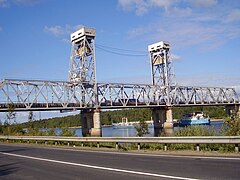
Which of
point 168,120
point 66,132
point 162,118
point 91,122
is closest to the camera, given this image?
point 66,132

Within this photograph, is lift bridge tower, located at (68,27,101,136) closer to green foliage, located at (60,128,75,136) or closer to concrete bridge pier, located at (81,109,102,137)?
concrete bridge pier, located at (81,109,102,137)

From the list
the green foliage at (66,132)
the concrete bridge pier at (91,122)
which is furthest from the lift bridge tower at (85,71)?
the green foliage at (66,132)

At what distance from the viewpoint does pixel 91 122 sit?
291 ft

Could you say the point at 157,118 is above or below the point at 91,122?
above

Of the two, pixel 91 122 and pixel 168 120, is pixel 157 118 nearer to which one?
pixel 168 120

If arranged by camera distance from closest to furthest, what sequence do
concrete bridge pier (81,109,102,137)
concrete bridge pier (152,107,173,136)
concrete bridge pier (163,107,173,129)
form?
concrete bridge pier (81,109,102,137) → concrete bridge pier (163,107,173,129) → concrete bridge pier (152,107,173,136)

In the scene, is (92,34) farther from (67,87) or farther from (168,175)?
(168,175)

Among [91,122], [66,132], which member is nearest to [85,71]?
[91,122]

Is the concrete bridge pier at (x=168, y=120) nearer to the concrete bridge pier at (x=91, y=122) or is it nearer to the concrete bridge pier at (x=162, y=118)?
the concrete bridge pier at (x=162, y=118)

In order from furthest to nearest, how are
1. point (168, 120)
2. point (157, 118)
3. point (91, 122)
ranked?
point (157, 118), point (168, 120), point (91, 122)

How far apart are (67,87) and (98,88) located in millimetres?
8705

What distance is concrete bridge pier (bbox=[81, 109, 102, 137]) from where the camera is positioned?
270 ft

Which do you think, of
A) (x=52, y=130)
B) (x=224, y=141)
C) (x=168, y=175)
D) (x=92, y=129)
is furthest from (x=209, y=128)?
(x=92, y=129)

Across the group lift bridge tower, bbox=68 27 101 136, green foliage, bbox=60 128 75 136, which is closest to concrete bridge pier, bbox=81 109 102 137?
lift bridge tower, bbox=68 27 101 136
